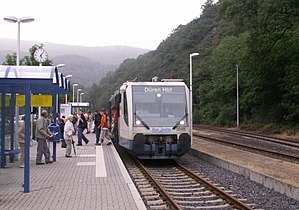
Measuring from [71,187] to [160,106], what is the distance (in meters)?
7.43

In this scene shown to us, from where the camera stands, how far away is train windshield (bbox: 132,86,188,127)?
18.4m

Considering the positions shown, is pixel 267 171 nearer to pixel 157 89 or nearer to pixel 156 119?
pixel 156 119

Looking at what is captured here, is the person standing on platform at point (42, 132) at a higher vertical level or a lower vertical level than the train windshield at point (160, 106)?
lower

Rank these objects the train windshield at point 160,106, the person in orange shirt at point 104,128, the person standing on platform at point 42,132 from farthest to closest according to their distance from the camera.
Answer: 1. the person in orange shirt at point 104,128
2. the train windshield at point 160,106
3. the person standing on platform at point 42,132

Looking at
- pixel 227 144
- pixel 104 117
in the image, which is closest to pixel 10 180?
pixel 104 117

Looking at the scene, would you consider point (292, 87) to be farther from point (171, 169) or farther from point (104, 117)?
point (171, 169)

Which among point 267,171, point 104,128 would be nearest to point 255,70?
point 104,128

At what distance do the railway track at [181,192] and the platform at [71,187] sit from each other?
54 cm

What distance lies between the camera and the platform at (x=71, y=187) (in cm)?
987

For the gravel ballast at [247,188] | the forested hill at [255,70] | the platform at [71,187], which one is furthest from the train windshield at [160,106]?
the forested hill at [255,70]

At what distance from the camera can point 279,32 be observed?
42.8m

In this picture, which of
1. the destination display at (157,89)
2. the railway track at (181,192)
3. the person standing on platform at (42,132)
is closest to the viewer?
the railway track at (181,192)

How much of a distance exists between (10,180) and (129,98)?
259 inches

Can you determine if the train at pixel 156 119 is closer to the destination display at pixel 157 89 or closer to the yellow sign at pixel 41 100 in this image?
the destination display at pixel 157 89
